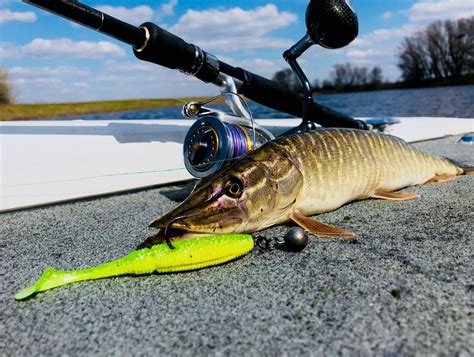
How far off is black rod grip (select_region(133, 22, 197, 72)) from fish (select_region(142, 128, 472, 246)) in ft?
4.76

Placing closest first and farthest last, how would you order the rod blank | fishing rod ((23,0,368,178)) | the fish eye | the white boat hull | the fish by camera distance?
the fish, the fish eye, the rod blank, fishing rod ((23,0,368,178)), the white boat hull

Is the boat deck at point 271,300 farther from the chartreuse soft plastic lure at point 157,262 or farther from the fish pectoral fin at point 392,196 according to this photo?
the fish pectoral fin at point 392,196

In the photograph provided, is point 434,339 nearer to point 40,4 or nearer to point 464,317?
point 464,317

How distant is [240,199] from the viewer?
7.51 ft

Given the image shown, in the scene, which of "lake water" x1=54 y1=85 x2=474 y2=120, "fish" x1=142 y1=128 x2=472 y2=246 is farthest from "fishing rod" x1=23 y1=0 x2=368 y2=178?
"lake water" x1=54 y1=85 x2=474 y2=120

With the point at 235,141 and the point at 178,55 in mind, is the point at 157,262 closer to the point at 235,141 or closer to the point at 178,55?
the point at 235,141

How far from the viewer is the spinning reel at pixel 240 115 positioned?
3125 millimetres

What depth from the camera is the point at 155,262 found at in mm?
1852

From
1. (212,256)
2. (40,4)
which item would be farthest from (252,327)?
(40,4)

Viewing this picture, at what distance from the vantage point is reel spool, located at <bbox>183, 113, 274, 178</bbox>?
10.1 ft

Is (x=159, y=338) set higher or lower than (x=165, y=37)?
lower

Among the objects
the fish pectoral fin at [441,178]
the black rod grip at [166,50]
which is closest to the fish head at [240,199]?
the black rod grip at [166,50]

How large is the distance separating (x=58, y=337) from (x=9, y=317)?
0.95ft

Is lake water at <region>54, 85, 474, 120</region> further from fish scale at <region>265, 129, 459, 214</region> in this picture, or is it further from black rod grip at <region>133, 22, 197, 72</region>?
fish scale at <region>265, 129, 459, 214</region>
